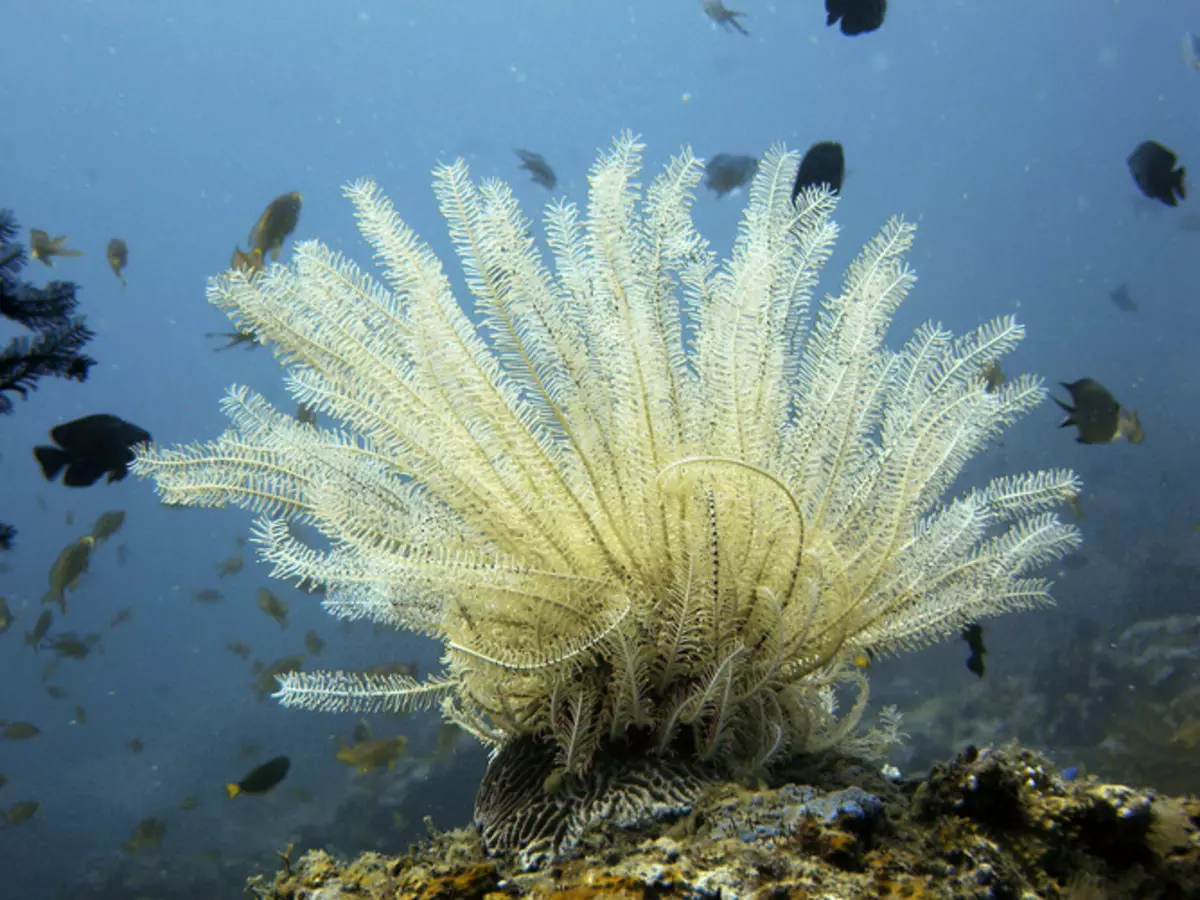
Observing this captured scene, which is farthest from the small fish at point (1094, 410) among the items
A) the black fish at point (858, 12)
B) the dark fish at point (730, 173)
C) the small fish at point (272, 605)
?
the small fish at point (272, 605)

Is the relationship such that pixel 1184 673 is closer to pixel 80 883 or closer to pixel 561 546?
pixel 561 546

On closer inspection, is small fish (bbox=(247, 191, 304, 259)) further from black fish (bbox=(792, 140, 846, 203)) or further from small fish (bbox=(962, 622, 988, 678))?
small fish (bbox=(962, 622, 988, 678))

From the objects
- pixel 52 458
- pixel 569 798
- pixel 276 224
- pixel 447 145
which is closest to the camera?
pixel 569 798

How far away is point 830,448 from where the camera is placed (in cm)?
244

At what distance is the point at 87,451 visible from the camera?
16.1 ft

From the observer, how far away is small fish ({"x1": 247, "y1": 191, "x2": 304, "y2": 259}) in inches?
277

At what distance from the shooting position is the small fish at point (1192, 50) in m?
12.5

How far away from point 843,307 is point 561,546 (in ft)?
4.52

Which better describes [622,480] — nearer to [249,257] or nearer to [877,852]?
[877,852]

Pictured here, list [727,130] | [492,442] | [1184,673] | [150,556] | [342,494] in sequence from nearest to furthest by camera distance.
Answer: [492,442] < [342,494] < [1184,673] < [150,556] < [727,130]

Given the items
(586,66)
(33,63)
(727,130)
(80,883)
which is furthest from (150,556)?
(727,130)

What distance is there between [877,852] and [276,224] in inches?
305

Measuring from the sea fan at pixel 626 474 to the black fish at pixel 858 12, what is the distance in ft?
12.8

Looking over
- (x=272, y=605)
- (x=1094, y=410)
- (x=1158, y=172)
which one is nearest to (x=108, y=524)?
(x=272, y=605)
